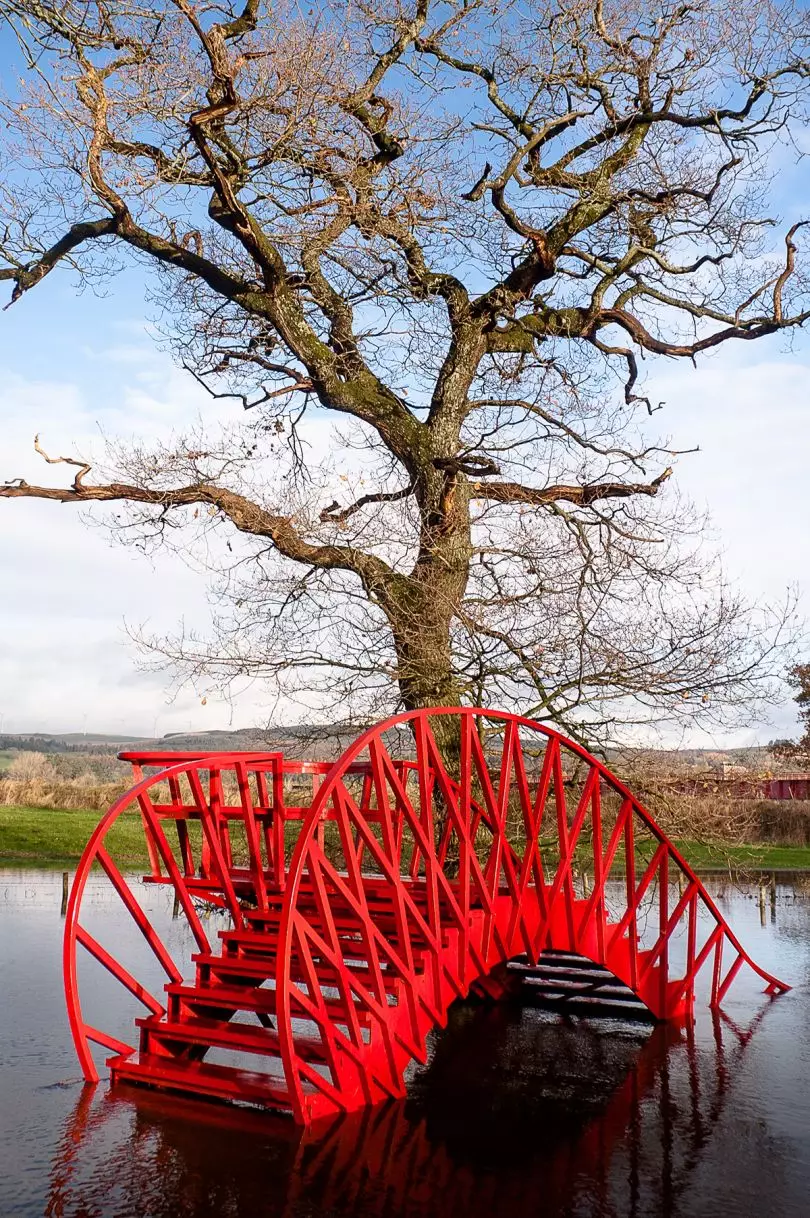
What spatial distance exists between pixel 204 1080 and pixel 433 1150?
155 cm

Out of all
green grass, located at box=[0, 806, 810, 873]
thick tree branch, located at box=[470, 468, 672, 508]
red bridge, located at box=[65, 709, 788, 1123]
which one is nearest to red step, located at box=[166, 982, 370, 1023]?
red bridge, located at box=[65, 709, 788, 1123]

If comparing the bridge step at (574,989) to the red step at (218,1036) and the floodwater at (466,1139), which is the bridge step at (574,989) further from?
the red step at (218,1036)

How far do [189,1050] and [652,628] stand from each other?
653cm

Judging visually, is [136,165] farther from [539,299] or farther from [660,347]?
[660,347]

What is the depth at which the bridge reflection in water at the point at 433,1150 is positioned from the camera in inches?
230

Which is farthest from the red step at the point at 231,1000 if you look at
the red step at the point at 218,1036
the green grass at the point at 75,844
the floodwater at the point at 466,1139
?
the green grass at the point at 75,844

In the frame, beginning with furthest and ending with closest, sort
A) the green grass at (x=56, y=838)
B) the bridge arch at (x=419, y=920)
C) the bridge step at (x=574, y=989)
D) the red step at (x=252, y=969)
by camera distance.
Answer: the green grass at (x=56, y=838), the bridge step at (x=574, y=989), the red step at (x=252, y=969), the bridge arch at (x=419, y=920)

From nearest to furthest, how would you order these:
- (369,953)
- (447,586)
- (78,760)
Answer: (369,953) < (447,586) < (78,760)

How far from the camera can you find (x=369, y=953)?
726cm

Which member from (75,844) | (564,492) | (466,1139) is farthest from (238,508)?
(75,844)

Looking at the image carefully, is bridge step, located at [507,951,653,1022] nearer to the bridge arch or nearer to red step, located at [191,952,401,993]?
the bridge arch

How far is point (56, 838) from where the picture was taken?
23.2 meters

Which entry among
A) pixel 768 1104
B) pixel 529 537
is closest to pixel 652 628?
pixel 529 537

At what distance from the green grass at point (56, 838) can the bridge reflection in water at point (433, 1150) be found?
14.7 metres
